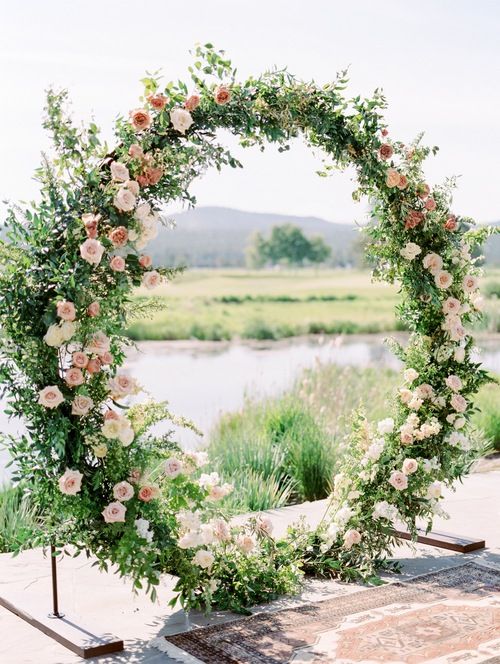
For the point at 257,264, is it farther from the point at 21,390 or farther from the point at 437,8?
the point at 21,390

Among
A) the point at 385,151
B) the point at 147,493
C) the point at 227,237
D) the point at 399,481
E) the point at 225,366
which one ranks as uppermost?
the point at 227,237

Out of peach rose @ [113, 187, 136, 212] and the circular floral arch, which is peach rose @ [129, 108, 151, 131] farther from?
peach rose @ [113, 187, 136, 212]

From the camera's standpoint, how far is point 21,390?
11.4 ft

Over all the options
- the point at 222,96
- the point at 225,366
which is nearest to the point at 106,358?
the point at 222,96

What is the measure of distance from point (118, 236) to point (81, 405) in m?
0.63

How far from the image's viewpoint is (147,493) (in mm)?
3539

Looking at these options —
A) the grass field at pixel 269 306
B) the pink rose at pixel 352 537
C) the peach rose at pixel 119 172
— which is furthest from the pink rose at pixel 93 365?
the grass field at pixel 269 306

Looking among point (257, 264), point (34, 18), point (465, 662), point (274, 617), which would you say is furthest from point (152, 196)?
point (257, 264)

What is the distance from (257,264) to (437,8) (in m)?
33.2

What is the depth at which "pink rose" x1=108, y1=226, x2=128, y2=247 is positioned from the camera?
3.49 m

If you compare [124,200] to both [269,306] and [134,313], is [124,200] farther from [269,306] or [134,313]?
[269,306]

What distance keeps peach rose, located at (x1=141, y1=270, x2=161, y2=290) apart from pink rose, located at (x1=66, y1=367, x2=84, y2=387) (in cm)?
41

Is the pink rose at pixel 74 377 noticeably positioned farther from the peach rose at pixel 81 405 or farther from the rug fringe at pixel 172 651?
the rug fringe at pixel 172 651

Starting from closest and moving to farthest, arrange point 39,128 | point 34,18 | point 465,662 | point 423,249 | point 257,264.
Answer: point 465,662 → point 39,128 → point 423,249 → point 34,18 → point 257,264
